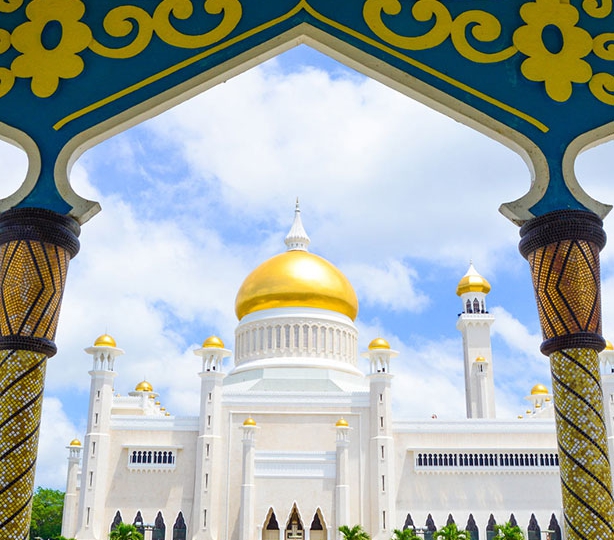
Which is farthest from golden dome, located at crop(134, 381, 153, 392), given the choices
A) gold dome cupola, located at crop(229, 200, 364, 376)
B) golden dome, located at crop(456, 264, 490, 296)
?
golden dome, located at crop(456, 264, 490, 296)

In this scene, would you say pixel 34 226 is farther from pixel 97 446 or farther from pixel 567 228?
pixel 97 446

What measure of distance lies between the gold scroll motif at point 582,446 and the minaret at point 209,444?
21342mm

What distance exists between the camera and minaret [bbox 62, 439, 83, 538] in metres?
25.3

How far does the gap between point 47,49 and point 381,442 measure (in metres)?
21.8

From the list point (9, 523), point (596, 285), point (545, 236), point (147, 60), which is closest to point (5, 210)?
point (147, 60)

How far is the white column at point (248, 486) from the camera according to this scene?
75.7ft

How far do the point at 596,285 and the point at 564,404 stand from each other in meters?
0.64

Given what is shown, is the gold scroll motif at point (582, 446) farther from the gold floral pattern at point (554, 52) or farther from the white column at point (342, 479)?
the white column at point (342, 479)

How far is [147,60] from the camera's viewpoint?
438cm

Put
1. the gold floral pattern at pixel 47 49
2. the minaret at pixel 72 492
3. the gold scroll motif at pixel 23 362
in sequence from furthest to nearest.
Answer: the minaret at pixel 72 492, the gold floral pattern at pixel 47 49, the gold scroll motif at pixel 23 362

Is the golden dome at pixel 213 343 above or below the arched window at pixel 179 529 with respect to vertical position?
above

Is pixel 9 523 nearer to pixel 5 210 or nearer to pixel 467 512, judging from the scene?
pixel 5 210

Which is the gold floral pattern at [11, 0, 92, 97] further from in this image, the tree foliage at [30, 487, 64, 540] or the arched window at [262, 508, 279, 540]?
the tree foliage at [30, 487, 64, 540]

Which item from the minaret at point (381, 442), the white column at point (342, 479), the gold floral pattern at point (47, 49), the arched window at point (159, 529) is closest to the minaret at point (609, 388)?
the minaret at point (381, 442)
